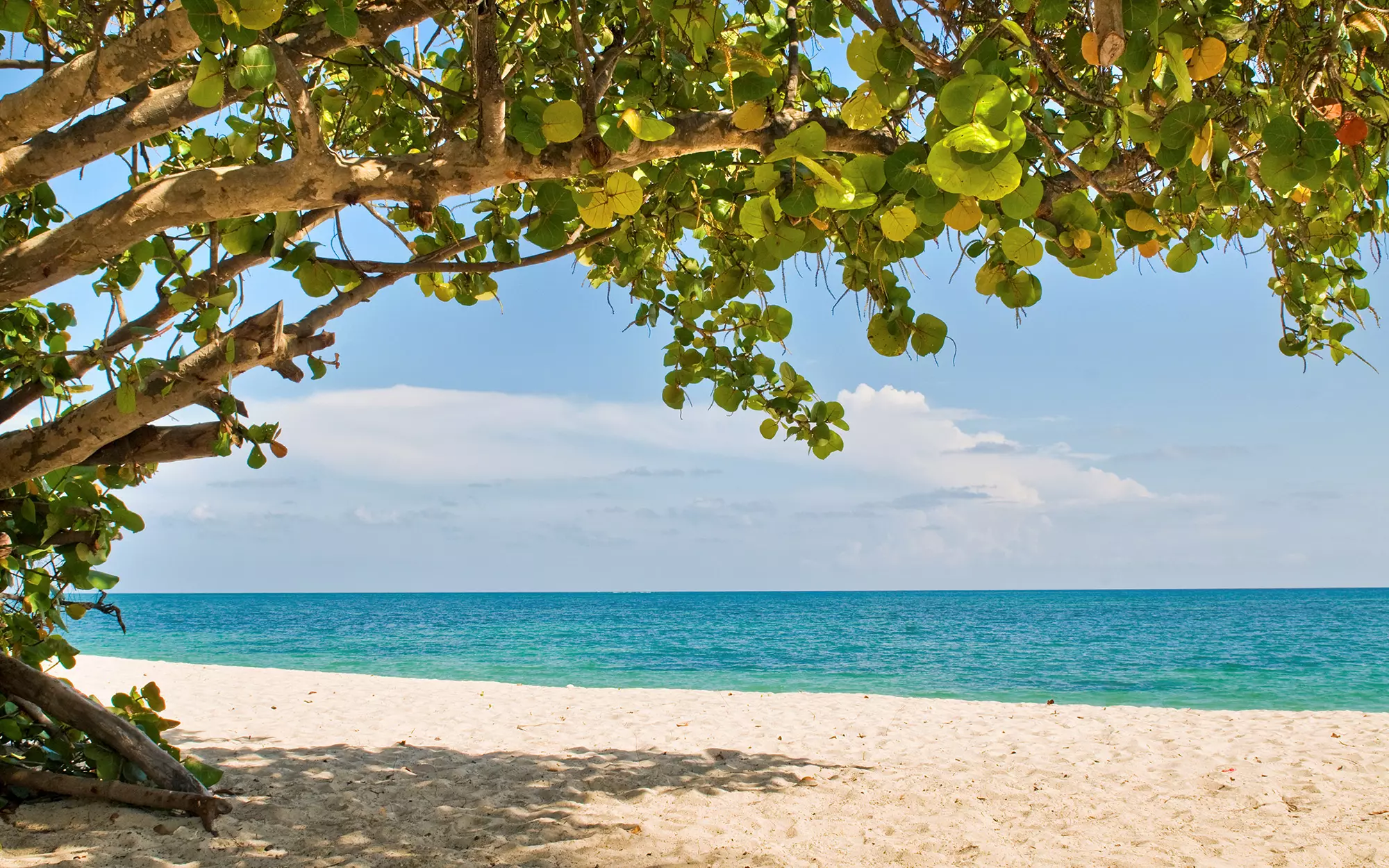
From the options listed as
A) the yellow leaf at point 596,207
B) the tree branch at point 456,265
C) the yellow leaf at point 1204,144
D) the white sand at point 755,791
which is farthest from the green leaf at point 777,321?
the white sand at point 755,791

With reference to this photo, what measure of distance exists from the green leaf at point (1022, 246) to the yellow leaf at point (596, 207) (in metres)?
0.83

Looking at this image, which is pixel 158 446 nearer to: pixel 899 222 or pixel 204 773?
pixel 204 773

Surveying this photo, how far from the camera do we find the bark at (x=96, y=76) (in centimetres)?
200

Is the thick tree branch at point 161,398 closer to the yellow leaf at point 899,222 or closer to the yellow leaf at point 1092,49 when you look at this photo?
the yellow leaf at point 899,222

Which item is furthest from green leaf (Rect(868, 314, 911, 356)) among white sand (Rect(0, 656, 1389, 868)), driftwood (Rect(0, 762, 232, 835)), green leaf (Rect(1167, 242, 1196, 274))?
driftwood (Rect(0, 762, 232, 835))

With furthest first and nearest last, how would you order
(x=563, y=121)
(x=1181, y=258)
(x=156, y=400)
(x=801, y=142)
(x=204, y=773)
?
(x=204, y=773) → (x=156, y=400) → (x=1181, y=258) → (x=563, y=121) → (x=801, y=142)

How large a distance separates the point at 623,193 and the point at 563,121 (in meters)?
0.19

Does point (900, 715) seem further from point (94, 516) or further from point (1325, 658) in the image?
point (1325, 658)

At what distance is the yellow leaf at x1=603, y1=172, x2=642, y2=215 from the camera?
1.92m

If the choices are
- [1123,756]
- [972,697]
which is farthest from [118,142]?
[972,697]

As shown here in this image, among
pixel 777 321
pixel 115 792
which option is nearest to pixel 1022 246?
pixel 777 321

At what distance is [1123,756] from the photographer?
225 inches

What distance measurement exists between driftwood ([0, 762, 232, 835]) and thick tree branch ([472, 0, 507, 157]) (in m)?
3.09

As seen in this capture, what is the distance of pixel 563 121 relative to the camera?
1903mm
